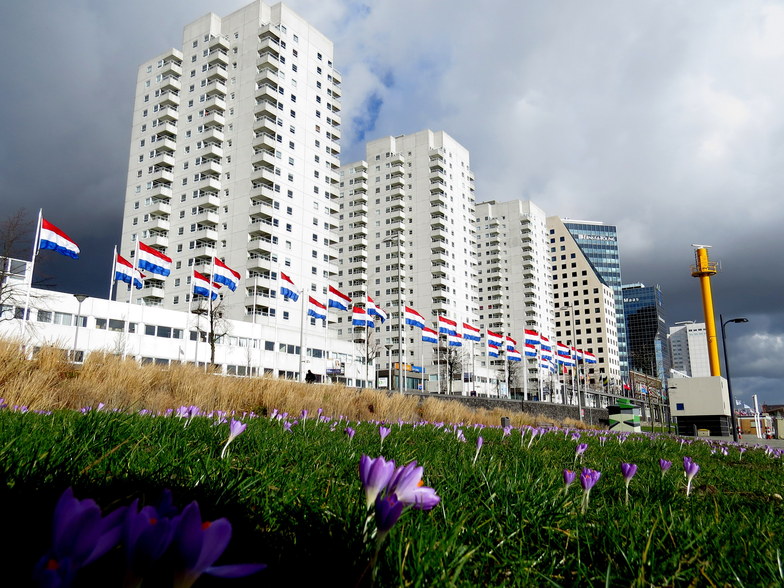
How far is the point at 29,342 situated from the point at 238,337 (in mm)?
49886

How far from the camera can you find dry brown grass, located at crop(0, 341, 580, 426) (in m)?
7.16

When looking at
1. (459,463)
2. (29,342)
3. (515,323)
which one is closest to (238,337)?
(29,342)

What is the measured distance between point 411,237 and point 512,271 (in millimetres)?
35147

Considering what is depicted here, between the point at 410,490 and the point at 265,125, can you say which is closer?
the point at 410,490

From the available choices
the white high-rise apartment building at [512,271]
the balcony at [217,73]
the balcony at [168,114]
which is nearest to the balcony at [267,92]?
the balcony at [217,73]

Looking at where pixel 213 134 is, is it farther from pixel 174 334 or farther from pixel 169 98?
pixel 174 334

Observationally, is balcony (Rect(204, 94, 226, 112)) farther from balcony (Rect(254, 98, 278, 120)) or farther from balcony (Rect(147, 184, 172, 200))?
balcony (Rect(147, 184, 172, 200))

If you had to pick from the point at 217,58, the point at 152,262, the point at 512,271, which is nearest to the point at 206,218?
the point at 217,58

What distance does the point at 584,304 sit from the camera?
6073 inches

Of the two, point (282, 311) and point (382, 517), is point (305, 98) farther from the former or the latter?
point (382, 517)

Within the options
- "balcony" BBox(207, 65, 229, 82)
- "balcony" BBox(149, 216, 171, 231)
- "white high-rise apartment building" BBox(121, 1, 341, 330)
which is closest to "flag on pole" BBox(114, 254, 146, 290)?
"white high-rise apartment building" BBox(121, 1, 341, 330)

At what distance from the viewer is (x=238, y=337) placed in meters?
57.4

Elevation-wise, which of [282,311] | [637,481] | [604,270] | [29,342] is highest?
[604,270]

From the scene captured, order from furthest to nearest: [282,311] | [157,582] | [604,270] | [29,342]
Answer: [604,270] < [282,311] < [29,342] < [157,582]
